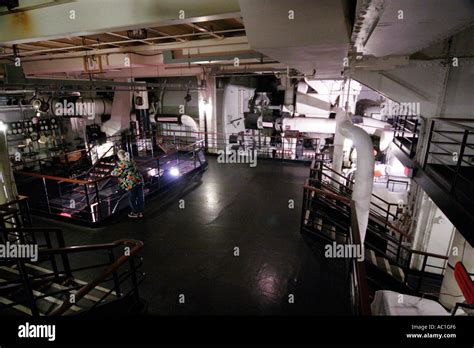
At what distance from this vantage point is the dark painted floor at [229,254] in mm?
3635

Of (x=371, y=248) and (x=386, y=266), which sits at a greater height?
(x=371, y=248)

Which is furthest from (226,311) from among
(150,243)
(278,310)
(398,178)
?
(398,178)

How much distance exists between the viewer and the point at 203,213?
6234 mm

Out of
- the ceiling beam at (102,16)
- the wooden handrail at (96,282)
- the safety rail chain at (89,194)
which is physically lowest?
the safety rail chain at (89,194)

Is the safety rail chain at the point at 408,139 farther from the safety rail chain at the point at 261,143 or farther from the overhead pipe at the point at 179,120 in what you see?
the overhead pipe at the point at 179,120

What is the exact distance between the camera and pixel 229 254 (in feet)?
15.4

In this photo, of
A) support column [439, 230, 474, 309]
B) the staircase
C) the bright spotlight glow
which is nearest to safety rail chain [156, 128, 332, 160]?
the bright spotlight glow

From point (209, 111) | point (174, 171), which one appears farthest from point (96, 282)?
point (209, 111)

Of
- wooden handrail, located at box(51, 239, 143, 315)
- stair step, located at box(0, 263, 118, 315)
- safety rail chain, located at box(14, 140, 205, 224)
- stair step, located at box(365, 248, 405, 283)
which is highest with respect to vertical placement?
wooden handrail, located at box(51, 239, 143, 315)

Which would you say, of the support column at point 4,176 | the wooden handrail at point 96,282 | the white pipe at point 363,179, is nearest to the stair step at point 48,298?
the wooden handrail at point 96,282

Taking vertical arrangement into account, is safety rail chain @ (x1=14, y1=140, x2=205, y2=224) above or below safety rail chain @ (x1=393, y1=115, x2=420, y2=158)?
below

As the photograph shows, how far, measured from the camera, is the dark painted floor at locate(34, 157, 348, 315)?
11.9ft

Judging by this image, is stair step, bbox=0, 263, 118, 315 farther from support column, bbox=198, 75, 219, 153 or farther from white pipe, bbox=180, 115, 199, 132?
white pipe, bbox=180, 115, 199, 132

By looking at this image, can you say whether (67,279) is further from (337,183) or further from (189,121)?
(189,121)
